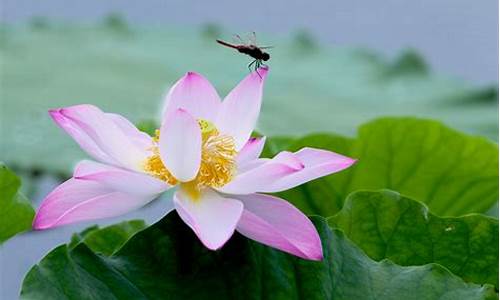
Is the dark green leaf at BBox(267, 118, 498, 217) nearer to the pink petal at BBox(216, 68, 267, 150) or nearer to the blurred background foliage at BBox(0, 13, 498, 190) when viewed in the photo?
the pink petal at BBox(216, 68, 267, 150)

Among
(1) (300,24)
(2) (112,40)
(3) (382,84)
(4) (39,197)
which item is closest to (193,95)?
(4) (39,197)

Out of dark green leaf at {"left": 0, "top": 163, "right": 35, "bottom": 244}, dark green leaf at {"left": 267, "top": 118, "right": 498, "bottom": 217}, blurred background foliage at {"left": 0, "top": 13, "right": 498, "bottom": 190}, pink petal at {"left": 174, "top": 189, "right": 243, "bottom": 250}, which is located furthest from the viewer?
blurred background foliage at {"left": 0, "top": 13, "right": 498, "bottom": 190}

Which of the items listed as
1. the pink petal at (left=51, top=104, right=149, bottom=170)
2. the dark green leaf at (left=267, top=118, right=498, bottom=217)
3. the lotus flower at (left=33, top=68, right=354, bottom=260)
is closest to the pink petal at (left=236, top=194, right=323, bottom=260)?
the lotus flower at (left=33, top=68, right=354, bottom=260)

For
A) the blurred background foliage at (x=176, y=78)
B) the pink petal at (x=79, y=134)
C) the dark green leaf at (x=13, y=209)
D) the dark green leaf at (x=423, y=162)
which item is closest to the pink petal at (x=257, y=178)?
the pink petal at (x=79, y=134)

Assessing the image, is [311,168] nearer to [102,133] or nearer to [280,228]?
[280,228]

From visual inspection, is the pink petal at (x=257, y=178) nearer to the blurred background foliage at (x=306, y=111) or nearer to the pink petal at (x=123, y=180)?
the pink petal at (x=123, y=180)

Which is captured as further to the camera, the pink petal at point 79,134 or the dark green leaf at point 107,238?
the dark green leaf at point 107,238
